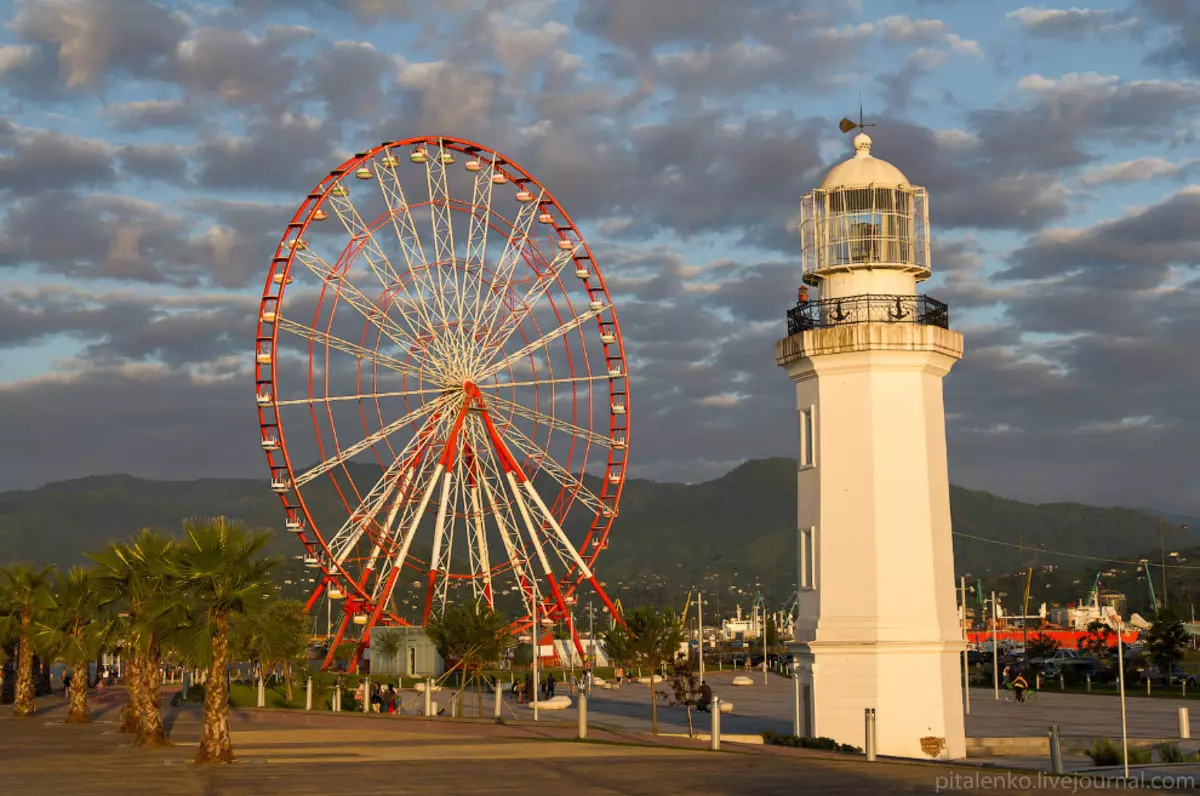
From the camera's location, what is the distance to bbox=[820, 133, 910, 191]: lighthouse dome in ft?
117

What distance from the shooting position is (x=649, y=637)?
153 ft

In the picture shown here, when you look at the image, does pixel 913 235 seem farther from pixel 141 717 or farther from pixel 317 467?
pixel 317 467

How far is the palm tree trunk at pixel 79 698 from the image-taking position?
4638 centimetres

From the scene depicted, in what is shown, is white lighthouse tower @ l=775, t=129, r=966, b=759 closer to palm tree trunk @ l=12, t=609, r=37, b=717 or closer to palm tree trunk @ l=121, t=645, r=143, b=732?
palm tree trunk @ l=121, t=645, r=143, b=732

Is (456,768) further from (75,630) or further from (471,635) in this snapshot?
(471,635)

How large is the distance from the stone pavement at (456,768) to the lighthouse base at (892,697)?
2840mm

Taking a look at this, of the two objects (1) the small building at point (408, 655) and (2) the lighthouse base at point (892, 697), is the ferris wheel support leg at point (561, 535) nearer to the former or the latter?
(1) the small building at point (408, 655)

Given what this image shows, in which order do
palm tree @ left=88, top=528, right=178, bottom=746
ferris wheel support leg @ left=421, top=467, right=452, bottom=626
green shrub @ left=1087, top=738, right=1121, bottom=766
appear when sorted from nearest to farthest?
1. green shrub @ left=1087, top=738, right=1121, bottom=766
2. palm tree @ left=88, top=528, right=178, bottom=746
3. ferris wheel support leg @ left=421, top=467, right=452, bottom=626

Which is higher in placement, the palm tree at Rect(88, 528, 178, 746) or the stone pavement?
the palm tree at Rect(88, 528, 178, 746)

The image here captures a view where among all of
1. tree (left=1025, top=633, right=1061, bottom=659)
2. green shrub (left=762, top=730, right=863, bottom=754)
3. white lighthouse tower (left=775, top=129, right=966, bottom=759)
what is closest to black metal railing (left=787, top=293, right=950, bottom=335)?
white lighthouse tower (left=775, top=129, right=966, bottom=759)

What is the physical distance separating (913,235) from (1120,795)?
18.6 m

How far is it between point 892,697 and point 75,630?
27420 mm

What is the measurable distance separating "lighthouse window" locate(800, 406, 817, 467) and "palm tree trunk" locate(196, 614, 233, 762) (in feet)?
46.2

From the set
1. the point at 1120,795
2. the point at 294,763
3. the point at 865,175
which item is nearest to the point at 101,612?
the point at 294,763
